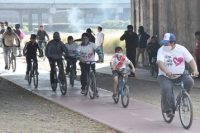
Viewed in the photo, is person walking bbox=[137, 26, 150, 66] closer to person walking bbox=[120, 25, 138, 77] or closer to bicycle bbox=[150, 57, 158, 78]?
person walking bbox=[120, 25, 138, 77]

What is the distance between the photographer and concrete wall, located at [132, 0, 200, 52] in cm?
2231

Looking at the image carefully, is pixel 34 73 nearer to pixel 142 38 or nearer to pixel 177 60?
pixel 142 38

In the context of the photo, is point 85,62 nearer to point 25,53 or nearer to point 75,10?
point 25,53

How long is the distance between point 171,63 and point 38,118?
3139mm

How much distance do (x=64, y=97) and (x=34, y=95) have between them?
115 cm

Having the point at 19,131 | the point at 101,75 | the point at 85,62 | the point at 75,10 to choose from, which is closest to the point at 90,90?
the point at 85,62

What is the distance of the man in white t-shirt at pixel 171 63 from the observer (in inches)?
406

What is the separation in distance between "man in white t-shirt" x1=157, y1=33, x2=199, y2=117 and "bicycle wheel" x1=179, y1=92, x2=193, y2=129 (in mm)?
307

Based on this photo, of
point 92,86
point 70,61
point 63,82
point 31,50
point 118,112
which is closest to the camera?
point 118,112

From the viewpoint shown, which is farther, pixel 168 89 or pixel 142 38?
pixel 142 38

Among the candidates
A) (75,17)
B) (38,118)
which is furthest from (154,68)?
(75,17)

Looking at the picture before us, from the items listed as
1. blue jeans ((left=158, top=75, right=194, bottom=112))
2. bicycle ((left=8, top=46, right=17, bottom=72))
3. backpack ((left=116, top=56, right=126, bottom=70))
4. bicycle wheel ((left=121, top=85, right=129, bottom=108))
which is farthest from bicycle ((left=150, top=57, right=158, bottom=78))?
blue jeans ((left=158, top=75, right=194, bottom=112))

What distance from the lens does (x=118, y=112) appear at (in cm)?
1237

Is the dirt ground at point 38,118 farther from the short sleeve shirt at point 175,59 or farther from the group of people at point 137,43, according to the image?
the group of people at point 137,43
